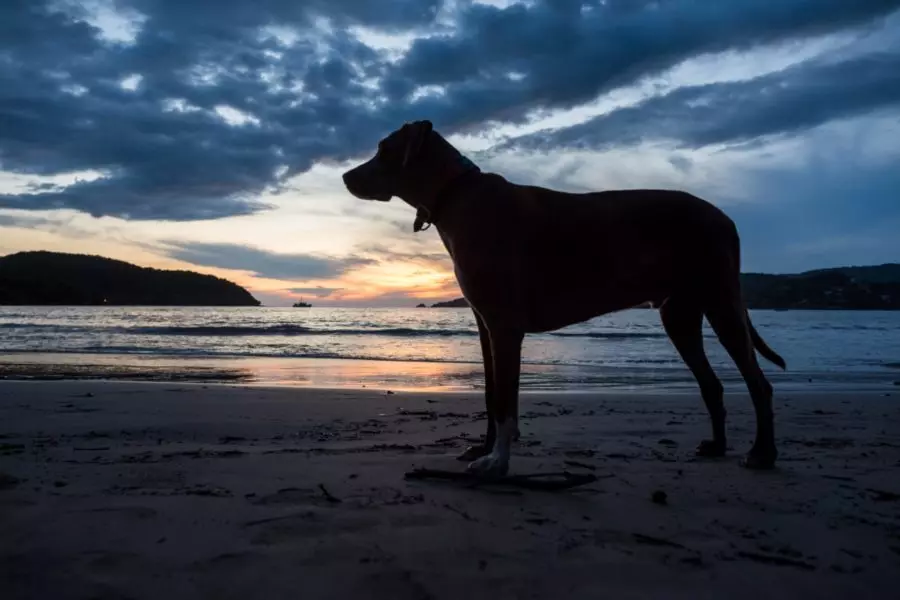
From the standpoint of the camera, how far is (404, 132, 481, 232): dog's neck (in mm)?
4043

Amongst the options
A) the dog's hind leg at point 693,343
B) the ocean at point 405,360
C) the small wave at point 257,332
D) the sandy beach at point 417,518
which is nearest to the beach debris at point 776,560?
the sandy beach at point 417,518

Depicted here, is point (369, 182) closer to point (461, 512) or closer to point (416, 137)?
point (416, 137)

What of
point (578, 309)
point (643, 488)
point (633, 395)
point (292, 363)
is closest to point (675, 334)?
point (578, 309)

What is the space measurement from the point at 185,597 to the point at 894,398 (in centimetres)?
1037

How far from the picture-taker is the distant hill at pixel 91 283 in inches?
2955

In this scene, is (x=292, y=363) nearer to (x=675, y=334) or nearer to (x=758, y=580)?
(x=675, y=334)

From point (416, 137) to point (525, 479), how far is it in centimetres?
228

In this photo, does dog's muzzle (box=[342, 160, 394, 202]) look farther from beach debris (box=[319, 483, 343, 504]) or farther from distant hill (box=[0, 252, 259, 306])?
distant hill (box=[0, 252, 259, 306])

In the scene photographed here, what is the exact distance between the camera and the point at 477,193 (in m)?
3.95

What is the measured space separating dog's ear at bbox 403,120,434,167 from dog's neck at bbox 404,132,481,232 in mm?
59

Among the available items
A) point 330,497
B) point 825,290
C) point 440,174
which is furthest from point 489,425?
point 825,290

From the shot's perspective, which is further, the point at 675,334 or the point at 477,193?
the point at 675,334

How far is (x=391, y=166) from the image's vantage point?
4195 millimetres

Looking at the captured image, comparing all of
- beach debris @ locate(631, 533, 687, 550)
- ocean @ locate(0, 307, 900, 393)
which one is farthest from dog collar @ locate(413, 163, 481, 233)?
ocean @ locate(0, 307, 900, 393)
